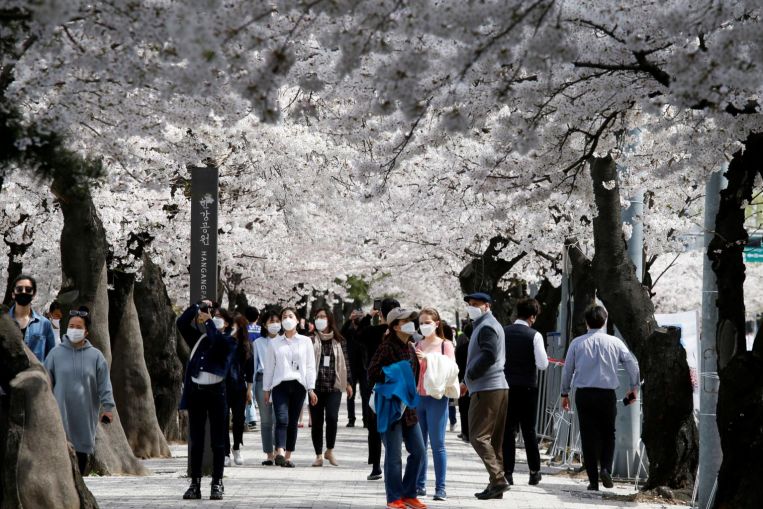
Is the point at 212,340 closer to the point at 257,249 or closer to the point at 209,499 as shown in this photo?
the point at 209,499

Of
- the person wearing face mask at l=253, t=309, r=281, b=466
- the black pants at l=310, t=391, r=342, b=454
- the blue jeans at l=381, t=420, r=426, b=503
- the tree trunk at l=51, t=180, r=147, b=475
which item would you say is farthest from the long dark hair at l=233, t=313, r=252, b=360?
the blue jeans at l=381, t=420, r=426, b=503

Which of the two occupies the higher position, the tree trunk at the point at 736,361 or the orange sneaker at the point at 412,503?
the tree trunk at the point at 736,361

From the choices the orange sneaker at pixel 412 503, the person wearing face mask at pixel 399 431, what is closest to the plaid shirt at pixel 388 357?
the person wearing face mask at pixel 399 431

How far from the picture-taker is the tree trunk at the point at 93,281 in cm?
1434

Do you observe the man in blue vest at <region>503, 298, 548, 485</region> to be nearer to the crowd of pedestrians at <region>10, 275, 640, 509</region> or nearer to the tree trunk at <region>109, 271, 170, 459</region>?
the crowd of pedestrians at <region>10, 275, 640, 509</region>

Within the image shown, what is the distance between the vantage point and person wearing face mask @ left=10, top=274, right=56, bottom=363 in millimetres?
11305

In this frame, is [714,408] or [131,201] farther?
[131,201]

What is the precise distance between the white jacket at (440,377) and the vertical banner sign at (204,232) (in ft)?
12.5

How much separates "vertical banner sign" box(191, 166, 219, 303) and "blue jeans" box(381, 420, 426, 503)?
483 centimetres

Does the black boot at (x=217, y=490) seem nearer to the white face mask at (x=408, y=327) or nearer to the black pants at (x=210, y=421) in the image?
the black pants at (x=210, y=421)

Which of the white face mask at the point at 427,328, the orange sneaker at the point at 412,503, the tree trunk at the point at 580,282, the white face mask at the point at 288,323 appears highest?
the tree trunk at the point at 580,282

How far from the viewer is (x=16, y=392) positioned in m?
9.02

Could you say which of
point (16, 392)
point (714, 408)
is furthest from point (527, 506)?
point (16, 392)

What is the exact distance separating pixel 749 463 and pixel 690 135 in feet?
9.73
